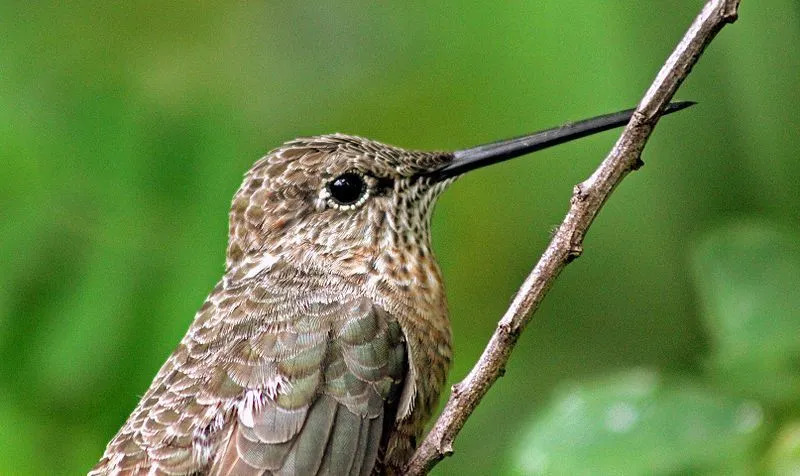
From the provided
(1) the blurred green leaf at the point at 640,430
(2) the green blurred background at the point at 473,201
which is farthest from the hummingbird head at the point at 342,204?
(1) the blurred green leaf at the point at 640,430

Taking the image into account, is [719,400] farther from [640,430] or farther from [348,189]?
[348,189]

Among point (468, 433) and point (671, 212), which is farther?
point (468, 433)

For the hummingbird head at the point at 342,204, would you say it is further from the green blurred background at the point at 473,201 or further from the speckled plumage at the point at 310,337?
the green blurred background at the point at 473,201

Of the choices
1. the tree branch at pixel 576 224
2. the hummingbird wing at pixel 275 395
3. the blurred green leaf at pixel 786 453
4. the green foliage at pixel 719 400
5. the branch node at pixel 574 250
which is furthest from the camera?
the hummingbird wing at pixel 275 395

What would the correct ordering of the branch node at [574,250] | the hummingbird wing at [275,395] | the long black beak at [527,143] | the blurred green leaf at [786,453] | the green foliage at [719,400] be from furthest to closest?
the long black beak at [527,143], the hummingbird wing at [275,395], the green foliage at [719,400], the blurred green leaf at [786,453], the branch node at [574,250]

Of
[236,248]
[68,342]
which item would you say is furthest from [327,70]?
[68,342]

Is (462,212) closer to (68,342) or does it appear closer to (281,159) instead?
(281,159)
